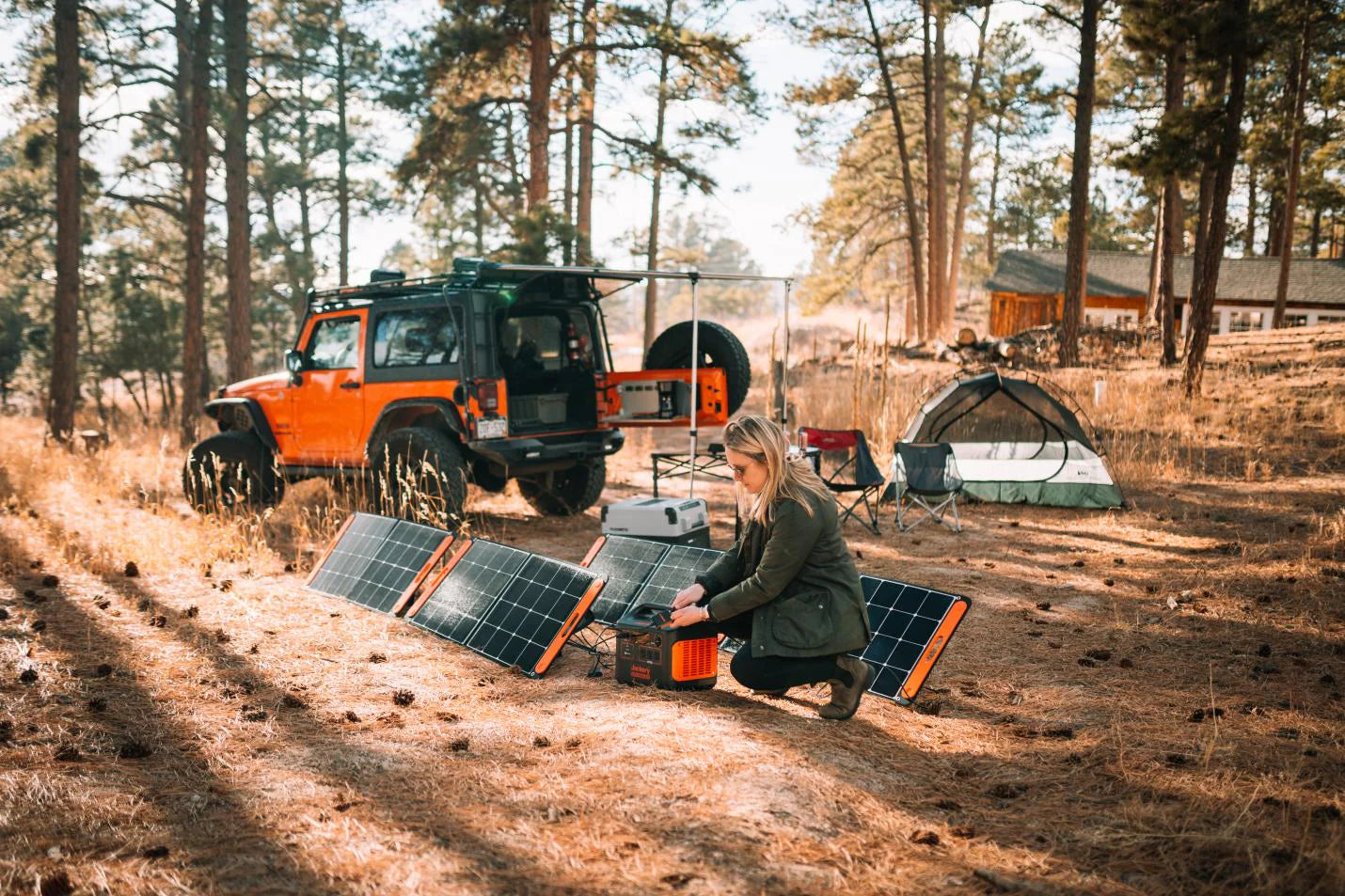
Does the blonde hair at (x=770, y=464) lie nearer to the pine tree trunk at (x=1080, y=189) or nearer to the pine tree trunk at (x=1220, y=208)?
the pine tree trunk at (x=1220, y=208)

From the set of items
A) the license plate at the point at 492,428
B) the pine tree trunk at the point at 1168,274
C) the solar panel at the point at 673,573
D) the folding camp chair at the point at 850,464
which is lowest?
the solar panel at the point at 673,573

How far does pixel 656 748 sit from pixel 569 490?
5771 millimetres

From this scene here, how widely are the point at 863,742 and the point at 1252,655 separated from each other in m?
2.38

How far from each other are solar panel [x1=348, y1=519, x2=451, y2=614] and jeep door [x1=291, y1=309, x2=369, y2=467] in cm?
222

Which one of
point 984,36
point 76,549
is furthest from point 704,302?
point 76,549

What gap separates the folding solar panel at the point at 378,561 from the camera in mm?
5789

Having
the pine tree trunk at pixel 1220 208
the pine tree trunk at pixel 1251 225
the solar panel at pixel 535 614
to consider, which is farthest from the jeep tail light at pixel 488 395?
the pine tree trunk at pixel 1251 225

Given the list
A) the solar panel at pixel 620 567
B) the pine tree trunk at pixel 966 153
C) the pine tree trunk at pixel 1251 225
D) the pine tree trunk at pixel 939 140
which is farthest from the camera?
the pine tree trunk at pixel 1251 225

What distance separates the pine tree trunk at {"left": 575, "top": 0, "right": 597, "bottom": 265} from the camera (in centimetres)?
Answer: 1477

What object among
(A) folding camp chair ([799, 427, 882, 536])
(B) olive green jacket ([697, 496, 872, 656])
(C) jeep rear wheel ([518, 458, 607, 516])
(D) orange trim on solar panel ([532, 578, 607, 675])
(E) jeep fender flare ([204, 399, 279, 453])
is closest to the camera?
(B) olive green jacket ([697, 496, 872, 656])

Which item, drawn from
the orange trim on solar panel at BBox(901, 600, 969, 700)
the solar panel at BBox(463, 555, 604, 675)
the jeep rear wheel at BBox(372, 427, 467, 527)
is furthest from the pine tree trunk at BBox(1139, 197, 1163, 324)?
the solar panel at BBox(463, 555, 604, 675)

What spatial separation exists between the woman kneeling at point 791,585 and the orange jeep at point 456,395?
3.61 m

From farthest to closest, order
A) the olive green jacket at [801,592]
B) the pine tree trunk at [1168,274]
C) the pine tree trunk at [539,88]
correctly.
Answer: the pine tree trunk at [1168,274]
the pine tree trunk at [539,88]
the olive green jacket at [801,592]

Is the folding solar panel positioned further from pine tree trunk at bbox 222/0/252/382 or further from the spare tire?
pine tree trunk at bbox 222/0/252/382
